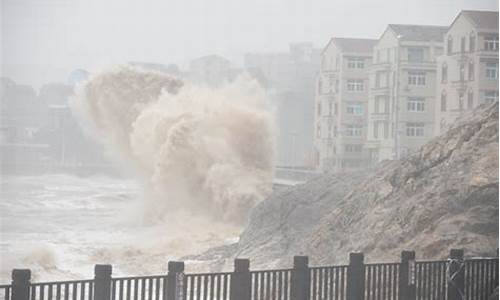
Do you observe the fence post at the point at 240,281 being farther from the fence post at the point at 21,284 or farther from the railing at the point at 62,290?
the fence post at the point at 21,284

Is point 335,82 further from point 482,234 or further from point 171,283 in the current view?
point 171,283

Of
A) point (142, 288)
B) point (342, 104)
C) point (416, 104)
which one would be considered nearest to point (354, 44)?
point (342, 104)

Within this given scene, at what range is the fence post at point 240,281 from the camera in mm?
4824

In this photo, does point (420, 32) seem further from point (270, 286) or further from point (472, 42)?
point (270, 286)

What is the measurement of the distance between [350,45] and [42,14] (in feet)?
5.65

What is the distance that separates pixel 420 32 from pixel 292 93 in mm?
874

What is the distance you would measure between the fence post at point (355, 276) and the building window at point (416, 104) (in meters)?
1.24

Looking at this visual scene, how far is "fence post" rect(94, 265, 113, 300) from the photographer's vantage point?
441cm

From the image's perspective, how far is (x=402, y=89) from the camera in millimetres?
6164

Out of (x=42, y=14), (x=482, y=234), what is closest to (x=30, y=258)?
→ (x=42, y=14)

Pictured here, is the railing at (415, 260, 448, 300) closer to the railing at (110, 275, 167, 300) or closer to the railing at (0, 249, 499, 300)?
the railing at (0, 249, 499, 300)

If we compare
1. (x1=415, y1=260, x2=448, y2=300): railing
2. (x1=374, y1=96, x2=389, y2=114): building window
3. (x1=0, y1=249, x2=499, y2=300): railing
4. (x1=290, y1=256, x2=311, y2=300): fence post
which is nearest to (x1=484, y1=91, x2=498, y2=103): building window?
(x1=374, y1=96, x2=389, y2=114): building window

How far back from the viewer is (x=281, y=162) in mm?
5715

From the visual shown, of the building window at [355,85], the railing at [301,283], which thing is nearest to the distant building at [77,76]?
the railing at [301,283]
